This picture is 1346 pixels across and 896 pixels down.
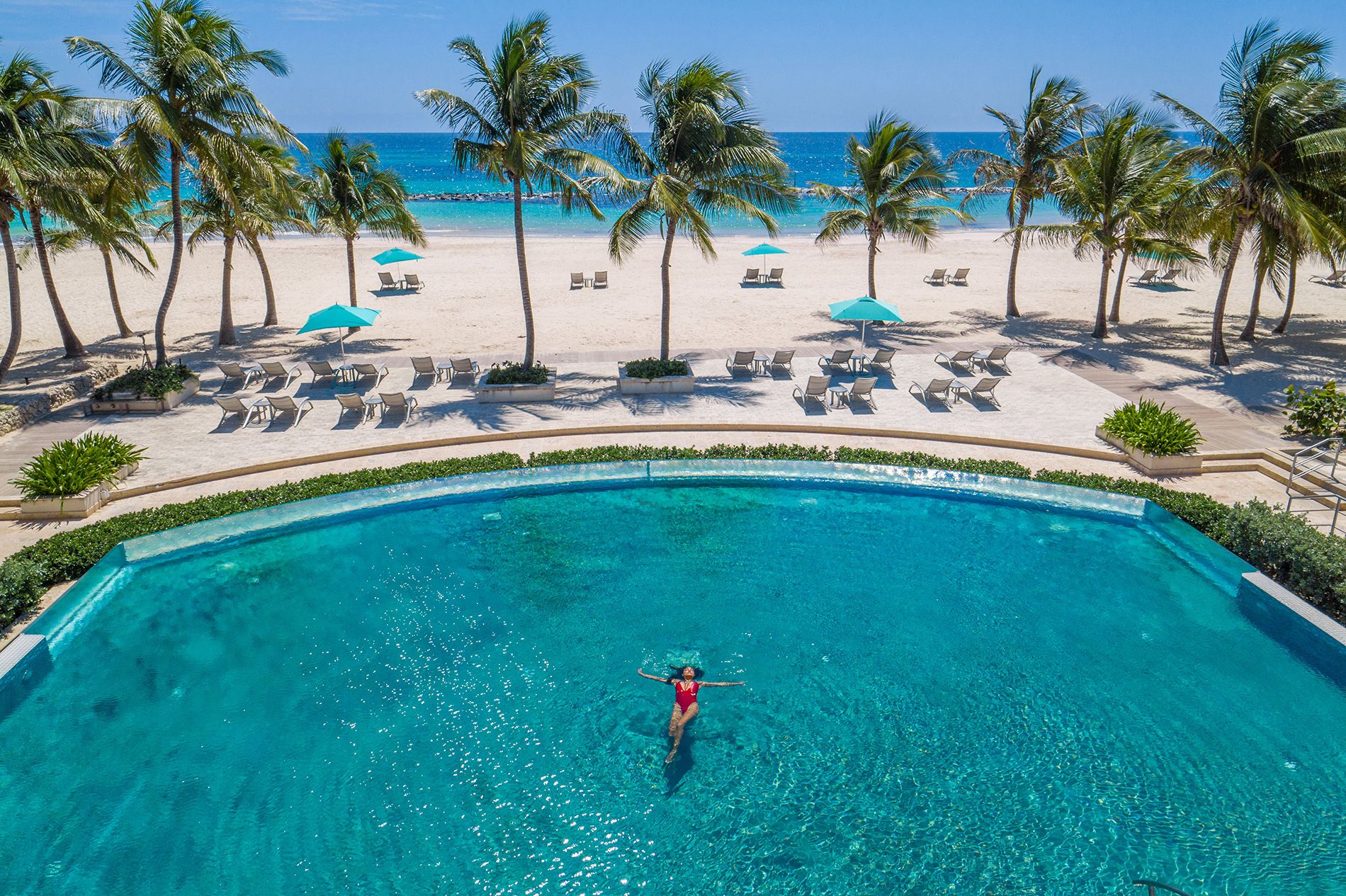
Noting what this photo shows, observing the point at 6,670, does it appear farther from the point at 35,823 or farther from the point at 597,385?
the point at 597,385

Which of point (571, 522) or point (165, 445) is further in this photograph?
point (165, 445)

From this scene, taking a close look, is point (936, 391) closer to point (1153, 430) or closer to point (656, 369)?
point (1153, 430)

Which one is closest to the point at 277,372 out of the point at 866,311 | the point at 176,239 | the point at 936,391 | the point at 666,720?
the point at 176,239

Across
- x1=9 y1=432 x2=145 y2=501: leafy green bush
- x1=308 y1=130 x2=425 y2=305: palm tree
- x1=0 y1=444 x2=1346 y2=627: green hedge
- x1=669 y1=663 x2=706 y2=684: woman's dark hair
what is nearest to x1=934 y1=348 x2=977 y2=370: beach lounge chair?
x1=0 y1=444 x2=1346 y2=627: green hedge

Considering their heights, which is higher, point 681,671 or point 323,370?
point 323,370

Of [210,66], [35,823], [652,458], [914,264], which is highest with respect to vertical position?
[210,66]

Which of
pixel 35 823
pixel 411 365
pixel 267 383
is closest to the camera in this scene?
pixel 35 823

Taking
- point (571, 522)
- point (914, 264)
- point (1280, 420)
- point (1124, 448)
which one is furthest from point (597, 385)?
point (914, 264)

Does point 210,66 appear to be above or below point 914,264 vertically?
above

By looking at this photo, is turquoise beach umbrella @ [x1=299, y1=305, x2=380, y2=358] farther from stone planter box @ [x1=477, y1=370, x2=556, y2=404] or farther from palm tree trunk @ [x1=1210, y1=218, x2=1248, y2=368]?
palm tree trunk @ [x1=1210, y1=218, x2=1248, y2=368]
